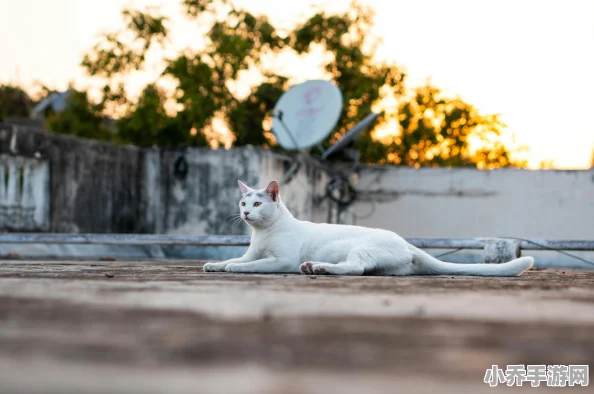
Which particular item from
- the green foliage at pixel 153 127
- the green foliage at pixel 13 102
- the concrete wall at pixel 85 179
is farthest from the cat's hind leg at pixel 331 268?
the green foliage at pixel 13 102

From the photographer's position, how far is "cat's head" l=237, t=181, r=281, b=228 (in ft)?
15.5

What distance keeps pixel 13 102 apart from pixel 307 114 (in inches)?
802

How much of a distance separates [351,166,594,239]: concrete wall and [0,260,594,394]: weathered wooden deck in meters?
9.87

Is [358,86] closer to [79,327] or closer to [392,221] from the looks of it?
[392,221]

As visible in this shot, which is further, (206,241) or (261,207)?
(206,241)

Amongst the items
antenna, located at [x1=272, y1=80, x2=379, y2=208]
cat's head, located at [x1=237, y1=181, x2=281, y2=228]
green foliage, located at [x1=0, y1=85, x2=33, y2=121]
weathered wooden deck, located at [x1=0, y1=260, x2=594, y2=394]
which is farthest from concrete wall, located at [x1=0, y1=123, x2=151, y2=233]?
green foliage, located at [x1=0, y1=85, x2=33, y2=121]

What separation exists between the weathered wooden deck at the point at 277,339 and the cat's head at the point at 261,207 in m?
1.90

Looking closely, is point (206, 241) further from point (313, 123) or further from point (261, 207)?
point (313, 123)

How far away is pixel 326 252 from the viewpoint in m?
4.38

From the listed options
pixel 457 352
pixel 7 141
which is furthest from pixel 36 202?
pixel 457 352

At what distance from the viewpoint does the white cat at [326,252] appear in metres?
4.21

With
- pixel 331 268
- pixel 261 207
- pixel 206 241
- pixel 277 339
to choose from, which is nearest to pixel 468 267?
pixel 331 268

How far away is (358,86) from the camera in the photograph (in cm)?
1803

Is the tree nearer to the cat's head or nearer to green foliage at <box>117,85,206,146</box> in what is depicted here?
green foliage at <box>117,85,206,146</box>
